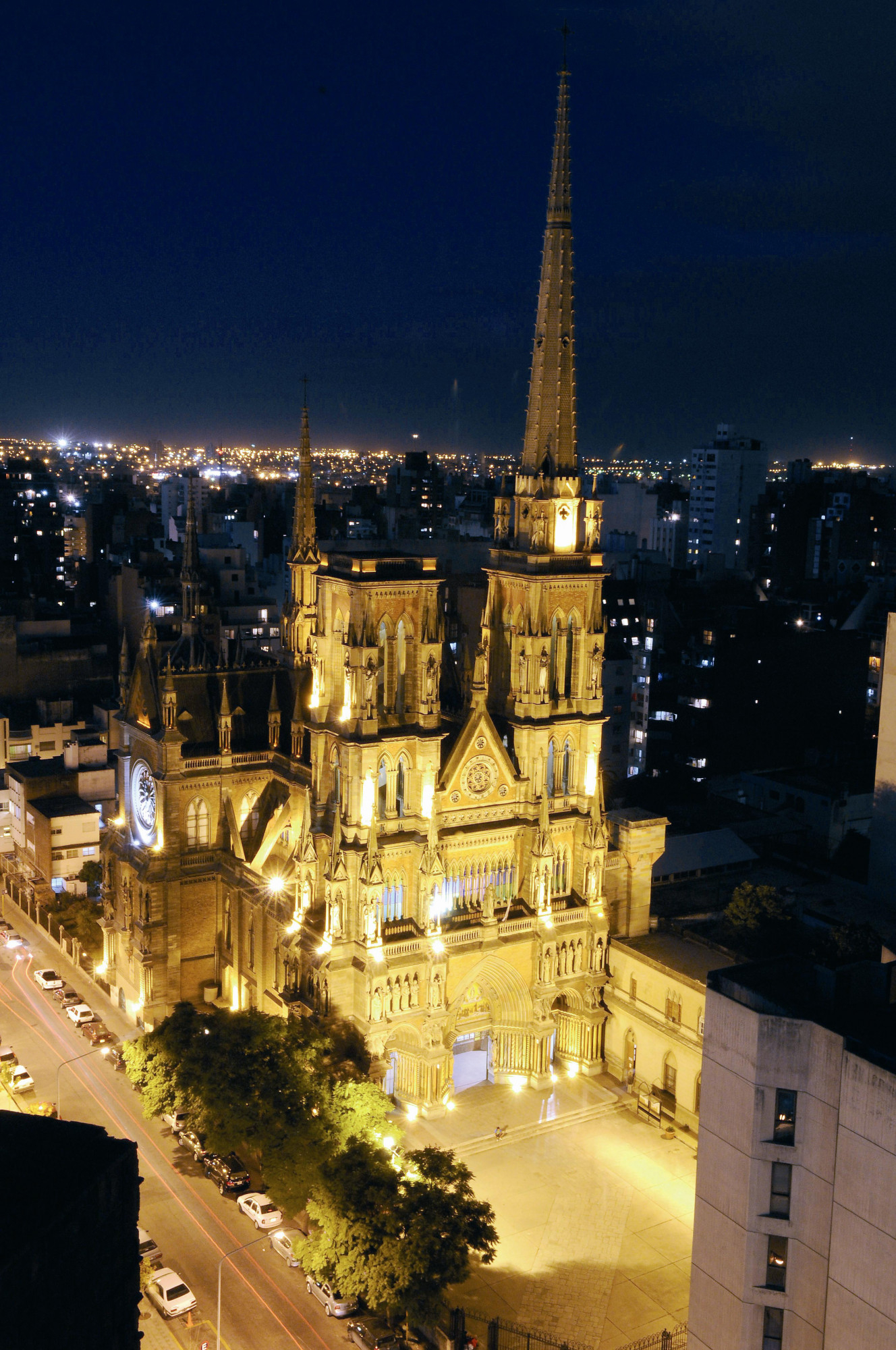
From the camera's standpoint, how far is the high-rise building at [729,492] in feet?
639

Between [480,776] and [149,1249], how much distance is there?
2599 cm

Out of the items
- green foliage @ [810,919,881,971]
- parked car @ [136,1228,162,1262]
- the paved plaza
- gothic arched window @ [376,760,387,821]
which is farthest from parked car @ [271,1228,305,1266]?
green foliage @ [810,919,881,971]

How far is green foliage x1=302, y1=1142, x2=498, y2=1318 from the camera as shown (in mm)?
42344

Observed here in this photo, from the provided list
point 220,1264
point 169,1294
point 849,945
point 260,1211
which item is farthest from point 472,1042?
point 169,1294

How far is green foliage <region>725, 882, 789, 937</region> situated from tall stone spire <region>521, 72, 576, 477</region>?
23722 mm

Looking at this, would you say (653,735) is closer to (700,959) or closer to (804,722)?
(804,722)

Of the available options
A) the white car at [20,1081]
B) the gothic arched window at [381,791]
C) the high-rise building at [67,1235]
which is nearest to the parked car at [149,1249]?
the white car at [20,1081]

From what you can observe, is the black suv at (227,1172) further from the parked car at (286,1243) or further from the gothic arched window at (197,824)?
the gothic arched window at (197,824)

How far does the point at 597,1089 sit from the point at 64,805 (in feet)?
143

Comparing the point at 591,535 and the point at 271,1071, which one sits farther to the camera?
the point at 591,535

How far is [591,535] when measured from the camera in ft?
209

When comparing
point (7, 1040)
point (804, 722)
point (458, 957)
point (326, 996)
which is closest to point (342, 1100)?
point (326, 996)

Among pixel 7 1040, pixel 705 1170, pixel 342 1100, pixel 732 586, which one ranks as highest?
pixel 732 586

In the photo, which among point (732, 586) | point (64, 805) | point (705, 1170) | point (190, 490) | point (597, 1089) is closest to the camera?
point (705, 1170)
